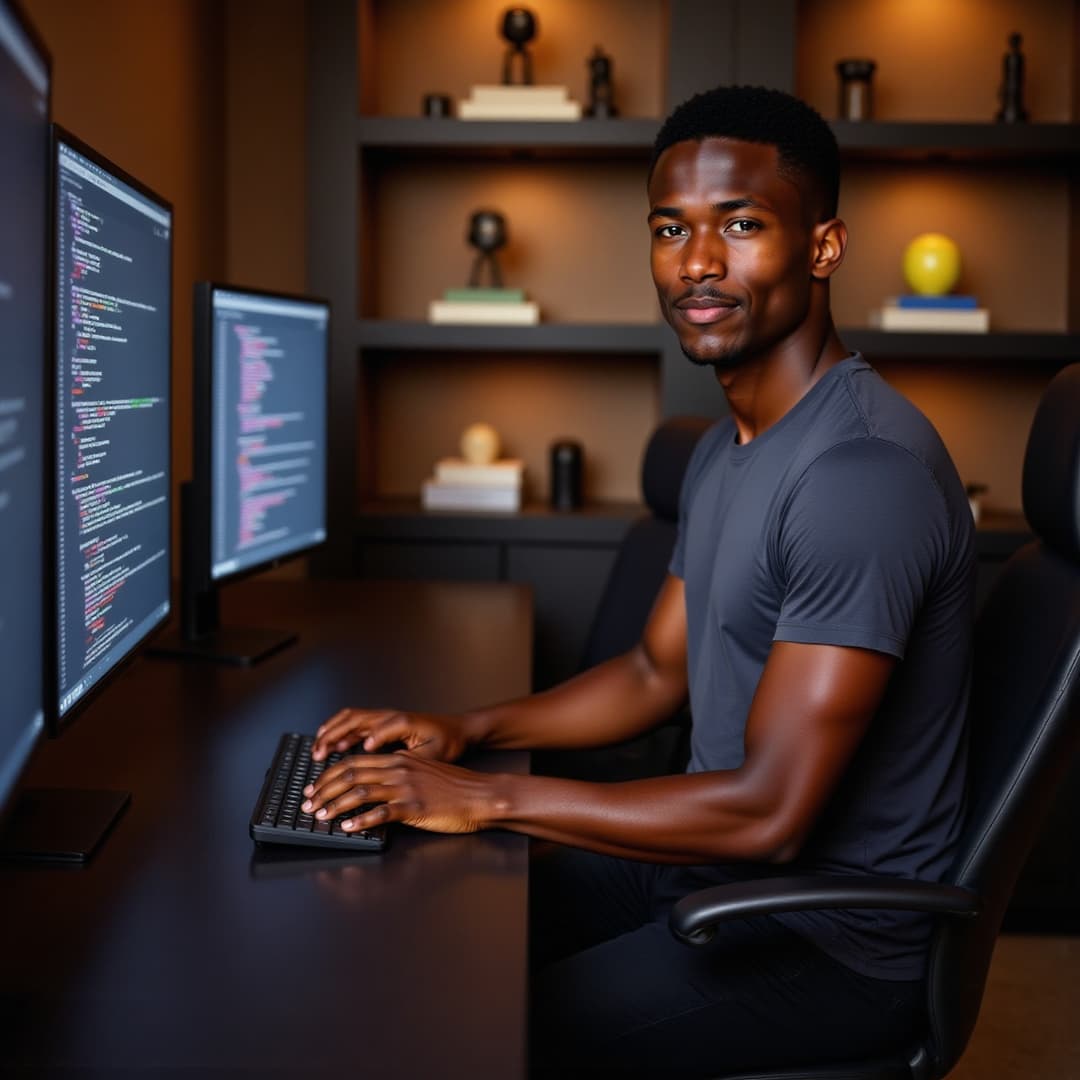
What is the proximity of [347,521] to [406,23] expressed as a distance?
4.73 feet

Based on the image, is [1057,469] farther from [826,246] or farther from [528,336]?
[528,336]

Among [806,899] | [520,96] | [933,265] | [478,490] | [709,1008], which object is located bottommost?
[709,1008]

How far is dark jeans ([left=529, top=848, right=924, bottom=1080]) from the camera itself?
1264mm

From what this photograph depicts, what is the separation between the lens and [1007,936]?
300 cm

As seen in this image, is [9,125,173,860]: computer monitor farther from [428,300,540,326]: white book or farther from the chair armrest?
[428,300,540,326]: white book

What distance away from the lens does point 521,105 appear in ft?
11.0

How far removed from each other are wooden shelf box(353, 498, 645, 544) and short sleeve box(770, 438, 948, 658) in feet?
6.74

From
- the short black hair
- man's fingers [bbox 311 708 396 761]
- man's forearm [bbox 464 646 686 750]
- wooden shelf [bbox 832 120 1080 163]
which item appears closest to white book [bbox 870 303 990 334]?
wooden shelf [bbox 832 120 1080 163]

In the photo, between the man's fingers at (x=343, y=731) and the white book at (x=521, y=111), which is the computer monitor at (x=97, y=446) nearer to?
the man's fingers at (x=343, y=731)

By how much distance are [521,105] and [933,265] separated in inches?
45.6

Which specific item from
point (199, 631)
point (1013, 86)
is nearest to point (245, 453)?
point (199, 631)

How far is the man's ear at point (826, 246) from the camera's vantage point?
148cm

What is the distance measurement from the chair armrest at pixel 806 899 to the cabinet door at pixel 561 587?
2140mm

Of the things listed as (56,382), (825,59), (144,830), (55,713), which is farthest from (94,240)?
(825,59)
